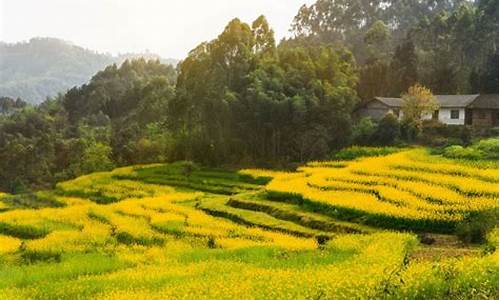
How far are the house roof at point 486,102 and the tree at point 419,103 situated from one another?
0.69 m

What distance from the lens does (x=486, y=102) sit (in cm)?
1027

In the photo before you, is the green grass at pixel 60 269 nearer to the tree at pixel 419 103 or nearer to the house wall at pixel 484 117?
the tree at pixel 419 103

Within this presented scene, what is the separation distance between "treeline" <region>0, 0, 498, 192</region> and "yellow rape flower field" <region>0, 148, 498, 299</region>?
1.85ft

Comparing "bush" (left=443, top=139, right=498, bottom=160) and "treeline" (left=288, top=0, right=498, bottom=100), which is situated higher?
"treeline" (left=288, top=0, right=498, bottom=100)

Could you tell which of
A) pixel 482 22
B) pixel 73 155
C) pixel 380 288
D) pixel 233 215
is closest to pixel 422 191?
pixel 233 215

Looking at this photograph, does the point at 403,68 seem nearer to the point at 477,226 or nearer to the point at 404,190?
the point at 404,190

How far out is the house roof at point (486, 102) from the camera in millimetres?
10078

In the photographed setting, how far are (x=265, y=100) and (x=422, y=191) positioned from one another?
6.71 metres

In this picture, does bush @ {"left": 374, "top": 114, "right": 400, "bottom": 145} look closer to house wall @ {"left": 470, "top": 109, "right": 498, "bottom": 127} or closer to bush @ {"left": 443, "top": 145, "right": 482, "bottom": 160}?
bush @ {"left": 443, "top": 145, "right": 482, "bottom": 160}

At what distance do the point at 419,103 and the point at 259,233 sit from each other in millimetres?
3401

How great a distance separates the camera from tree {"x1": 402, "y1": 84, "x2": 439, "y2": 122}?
10.3 metres

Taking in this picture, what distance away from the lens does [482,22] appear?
1549cm

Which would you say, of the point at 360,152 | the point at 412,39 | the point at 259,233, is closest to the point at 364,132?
the point at 360,152

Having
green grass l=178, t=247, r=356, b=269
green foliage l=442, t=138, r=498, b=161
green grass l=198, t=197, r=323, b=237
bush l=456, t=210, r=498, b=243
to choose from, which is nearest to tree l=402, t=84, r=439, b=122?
green foliage l=442, t=138, r=498, b=161
